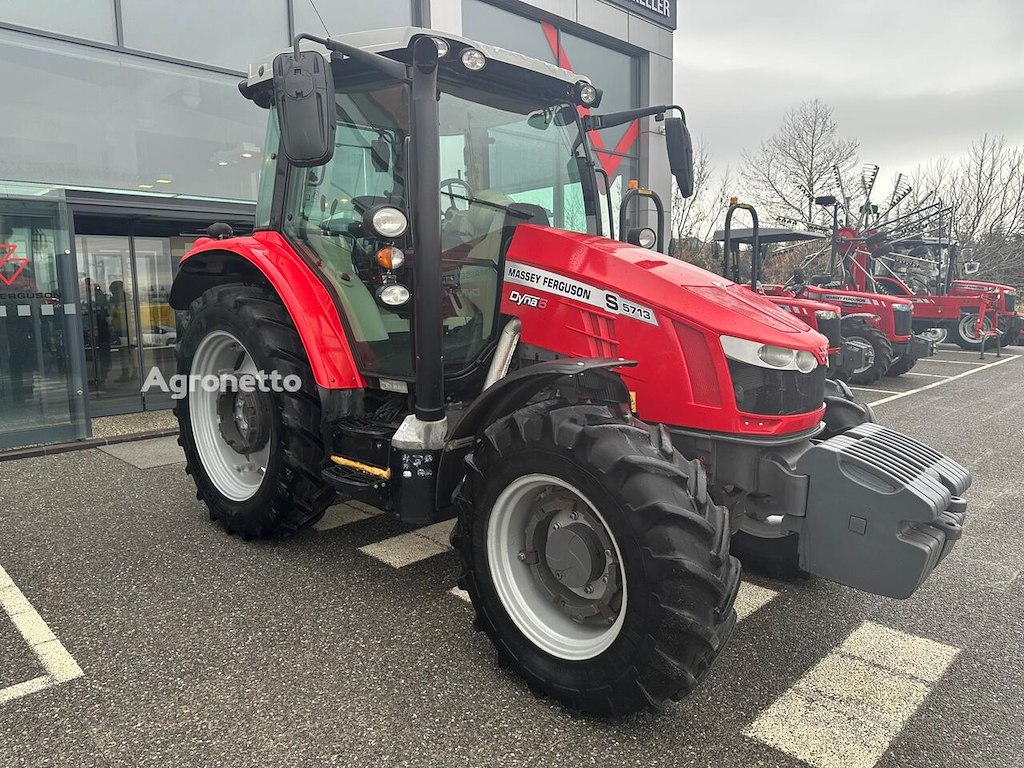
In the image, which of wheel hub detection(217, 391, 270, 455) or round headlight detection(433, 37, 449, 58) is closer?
round headlight detection(433, 37, 449, 58)

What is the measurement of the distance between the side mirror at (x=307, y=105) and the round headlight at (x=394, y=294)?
0.67 metres

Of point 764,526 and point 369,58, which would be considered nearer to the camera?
point 369,58

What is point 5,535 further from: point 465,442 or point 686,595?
point 686,595

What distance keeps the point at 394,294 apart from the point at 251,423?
148 centimetres

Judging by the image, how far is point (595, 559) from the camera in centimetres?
246

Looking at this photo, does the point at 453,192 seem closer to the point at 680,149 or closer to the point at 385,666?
the point at 680,149

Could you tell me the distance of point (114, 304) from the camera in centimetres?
→ 837

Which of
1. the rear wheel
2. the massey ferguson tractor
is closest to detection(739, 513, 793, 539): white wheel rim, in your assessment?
the massey ferguson tractor

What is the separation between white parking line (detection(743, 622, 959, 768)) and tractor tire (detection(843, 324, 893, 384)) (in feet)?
26.8

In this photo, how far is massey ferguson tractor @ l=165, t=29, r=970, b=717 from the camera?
2285mm

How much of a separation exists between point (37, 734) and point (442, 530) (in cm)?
217

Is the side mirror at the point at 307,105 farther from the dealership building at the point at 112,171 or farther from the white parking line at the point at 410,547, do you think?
the dealership building at the point at 112,171

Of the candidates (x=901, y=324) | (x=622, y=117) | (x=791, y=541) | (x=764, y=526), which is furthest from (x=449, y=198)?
(x=901, y=324)

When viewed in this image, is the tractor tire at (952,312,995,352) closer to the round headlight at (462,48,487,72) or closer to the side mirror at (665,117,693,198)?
the side mirror at (665,117,693,198)
